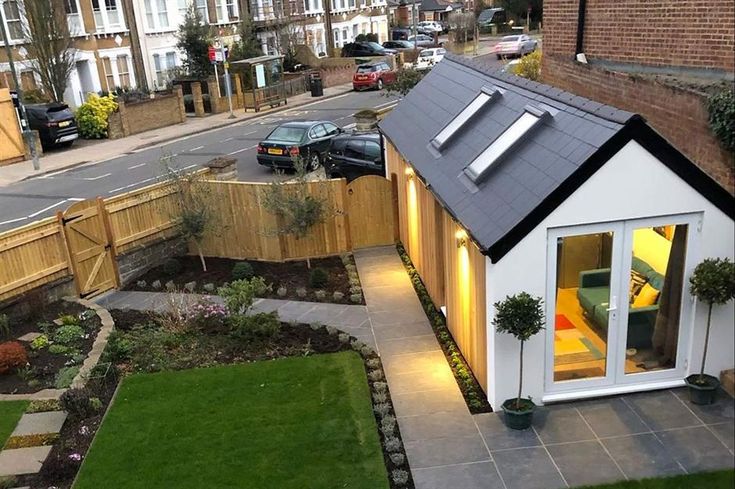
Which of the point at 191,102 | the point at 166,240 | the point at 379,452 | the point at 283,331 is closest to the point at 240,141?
the point at 191,102

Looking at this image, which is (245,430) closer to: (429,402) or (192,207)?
(429,402)

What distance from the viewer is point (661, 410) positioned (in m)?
8.52

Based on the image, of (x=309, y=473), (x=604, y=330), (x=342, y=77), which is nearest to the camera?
(x=309, y=473)

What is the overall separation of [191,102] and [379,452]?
32.4m

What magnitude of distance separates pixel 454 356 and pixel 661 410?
312 cm

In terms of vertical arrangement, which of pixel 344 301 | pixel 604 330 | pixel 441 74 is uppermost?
pixel 441 74

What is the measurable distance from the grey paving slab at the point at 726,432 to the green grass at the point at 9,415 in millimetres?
9204

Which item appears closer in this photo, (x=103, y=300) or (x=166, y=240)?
(x=103, y=300)

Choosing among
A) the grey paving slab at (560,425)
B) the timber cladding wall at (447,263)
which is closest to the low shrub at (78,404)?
the timber cladding wall at (447,263)

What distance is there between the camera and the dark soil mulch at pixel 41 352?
1054 cm

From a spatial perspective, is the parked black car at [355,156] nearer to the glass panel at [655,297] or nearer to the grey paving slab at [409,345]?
the grey paving slab at [409,345]

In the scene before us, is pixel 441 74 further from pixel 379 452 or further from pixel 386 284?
pixel 379 452

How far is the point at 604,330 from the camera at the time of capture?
8.79 meters

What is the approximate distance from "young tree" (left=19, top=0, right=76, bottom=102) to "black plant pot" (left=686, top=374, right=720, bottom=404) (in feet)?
102
